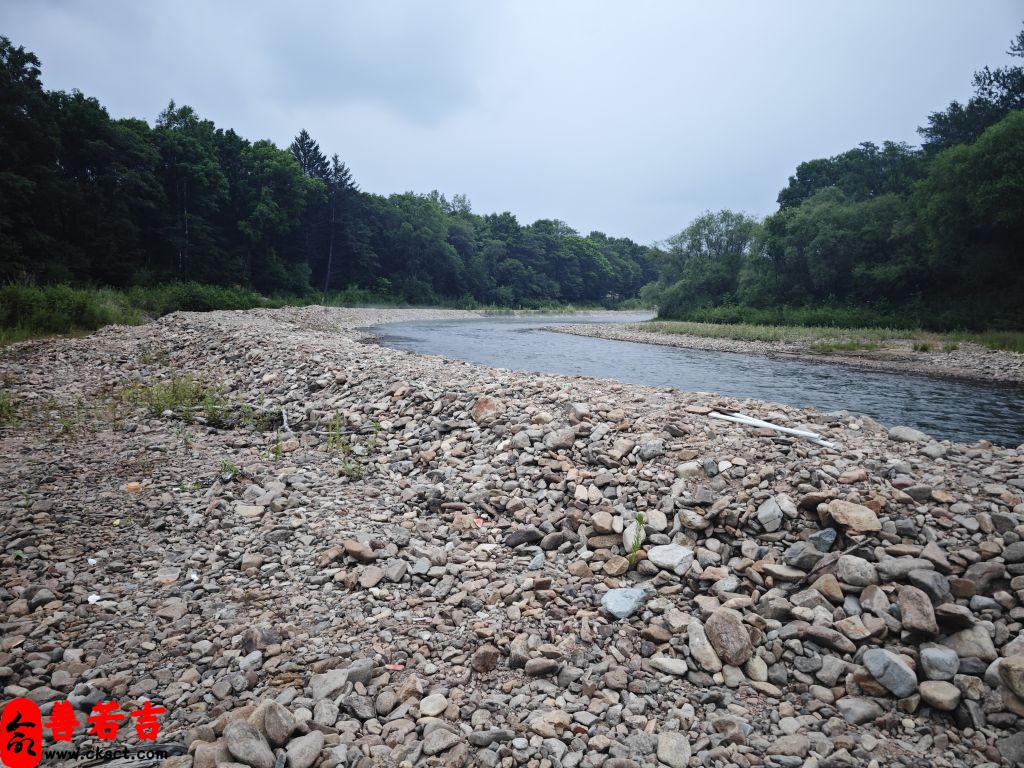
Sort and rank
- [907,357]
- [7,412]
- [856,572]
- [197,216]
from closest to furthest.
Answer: [856,572], [7,412], [907,357], [197,216]

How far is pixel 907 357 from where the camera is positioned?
20.0 meters

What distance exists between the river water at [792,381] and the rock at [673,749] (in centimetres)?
939

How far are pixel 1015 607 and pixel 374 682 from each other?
363 centimetres

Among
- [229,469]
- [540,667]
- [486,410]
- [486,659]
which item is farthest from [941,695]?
[229,469]

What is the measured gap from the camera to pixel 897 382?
15.3 metres

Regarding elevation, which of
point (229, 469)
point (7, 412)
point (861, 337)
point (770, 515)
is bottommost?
point (229, 469)

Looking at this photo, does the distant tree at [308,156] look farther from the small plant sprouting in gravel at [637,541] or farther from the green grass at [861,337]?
the small plant sprouting in gravel at [637,541]

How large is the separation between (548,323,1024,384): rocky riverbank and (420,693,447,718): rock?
64.7 feet

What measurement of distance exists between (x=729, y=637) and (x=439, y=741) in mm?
1663

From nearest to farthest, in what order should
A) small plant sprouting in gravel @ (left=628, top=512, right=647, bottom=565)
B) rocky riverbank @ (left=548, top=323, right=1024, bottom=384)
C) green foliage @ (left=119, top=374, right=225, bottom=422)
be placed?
small plant sprouting in gravel @ (left=628, top=512, right=647, bottom=565)
green foliage @ (left=119, top=374, right=225, bottom=422)
rocky riverbank @ (left=548, top=323, right=1024, bottom=384)

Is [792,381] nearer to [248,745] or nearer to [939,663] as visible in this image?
[939,663]

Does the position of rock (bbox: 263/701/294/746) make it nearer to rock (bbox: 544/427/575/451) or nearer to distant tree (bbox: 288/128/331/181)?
rock (bbox: 544/427/575/451)

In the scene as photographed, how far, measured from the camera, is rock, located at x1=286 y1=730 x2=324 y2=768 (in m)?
2.15

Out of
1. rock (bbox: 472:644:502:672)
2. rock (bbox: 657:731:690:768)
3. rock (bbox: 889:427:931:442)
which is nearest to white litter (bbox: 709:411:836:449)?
rock (bbox: 889:427:931:442)
